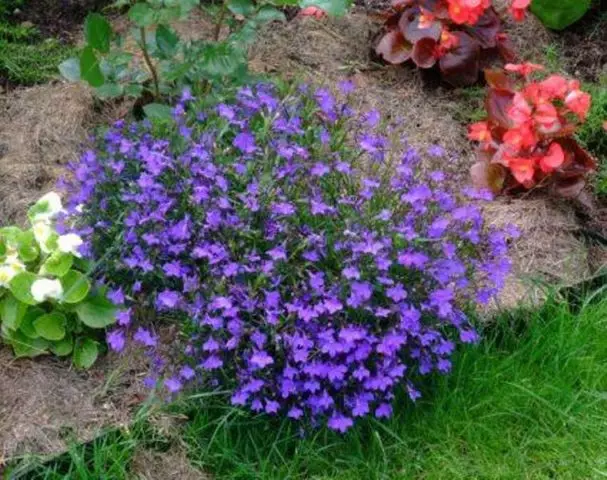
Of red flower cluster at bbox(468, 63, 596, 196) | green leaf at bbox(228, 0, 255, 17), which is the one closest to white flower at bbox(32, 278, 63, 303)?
green leaf at bbox(228, 0, 255, 17)

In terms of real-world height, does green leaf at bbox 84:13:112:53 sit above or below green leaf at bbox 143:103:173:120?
above

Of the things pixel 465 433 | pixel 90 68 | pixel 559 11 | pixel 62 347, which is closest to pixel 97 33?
pixel 90 68

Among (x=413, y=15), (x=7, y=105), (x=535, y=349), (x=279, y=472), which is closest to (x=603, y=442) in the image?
(x=535, y=349)

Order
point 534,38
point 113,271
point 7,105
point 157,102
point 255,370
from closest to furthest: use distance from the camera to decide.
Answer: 1. point 255,370
2. point 113,271
3. point 157,102
4. point 7,105
5. point 534,38

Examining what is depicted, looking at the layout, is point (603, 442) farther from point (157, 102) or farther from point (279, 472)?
point (157, 102)

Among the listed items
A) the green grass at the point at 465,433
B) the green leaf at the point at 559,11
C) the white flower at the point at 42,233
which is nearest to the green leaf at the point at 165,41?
the white flower at the point at 42,233

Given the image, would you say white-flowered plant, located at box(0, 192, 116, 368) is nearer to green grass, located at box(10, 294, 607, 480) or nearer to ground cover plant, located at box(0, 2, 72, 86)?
green grass, located at box(10, 294, 607, 480)
